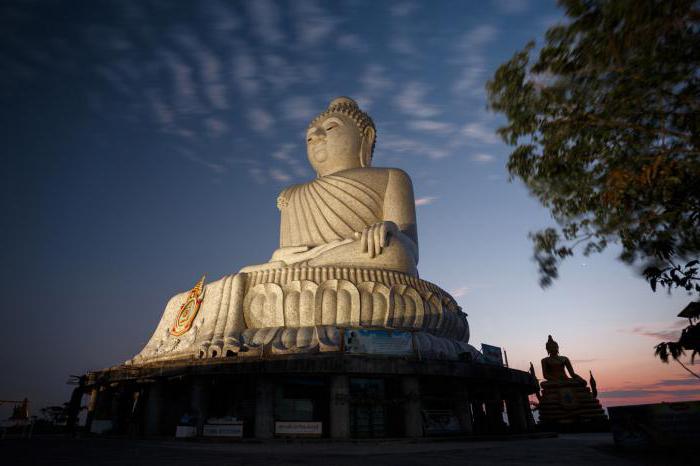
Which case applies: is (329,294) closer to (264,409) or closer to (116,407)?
(264,409)

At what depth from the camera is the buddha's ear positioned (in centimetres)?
1848

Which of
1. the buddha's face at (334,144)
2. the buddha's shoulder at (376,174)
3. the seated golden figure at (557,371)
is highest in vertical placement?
the buddha's face at (334,144)

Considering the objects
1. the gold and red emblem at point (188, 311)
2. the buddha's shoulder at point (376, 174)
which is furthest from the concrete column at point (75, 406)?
the buddha's shoulder at point (376, 174)

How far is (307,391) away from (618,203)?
843 centimetres

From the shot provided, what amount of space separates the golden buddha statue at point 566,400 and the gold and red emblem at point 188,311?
1223 cm

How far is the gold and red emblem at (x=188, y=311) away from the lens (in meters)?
12.9

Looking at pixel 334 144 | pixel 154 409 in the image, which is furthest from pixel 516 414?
pixel 334 144

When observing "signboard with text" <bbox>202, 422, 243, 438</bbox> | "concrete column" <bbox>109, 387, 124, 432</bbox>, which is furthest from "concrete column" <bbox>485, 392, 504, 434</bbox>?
"concrete column" <bbox>109, 387, 124, 432</bbox>

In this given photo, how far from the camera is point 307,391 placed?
1100 cm

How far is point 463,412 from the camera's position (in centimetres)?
1016

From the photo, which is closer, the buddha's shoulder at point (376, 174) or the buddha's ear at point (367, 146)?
the buddha's shoulder at point (376, 174)

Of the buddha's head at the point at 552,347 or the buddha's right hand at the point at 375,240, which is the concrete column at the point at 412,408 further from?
the buddha's head at the point at 552,347

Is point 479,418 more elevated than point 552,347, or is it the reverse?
point 552,347

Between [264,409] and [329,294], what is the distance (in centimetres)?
343
